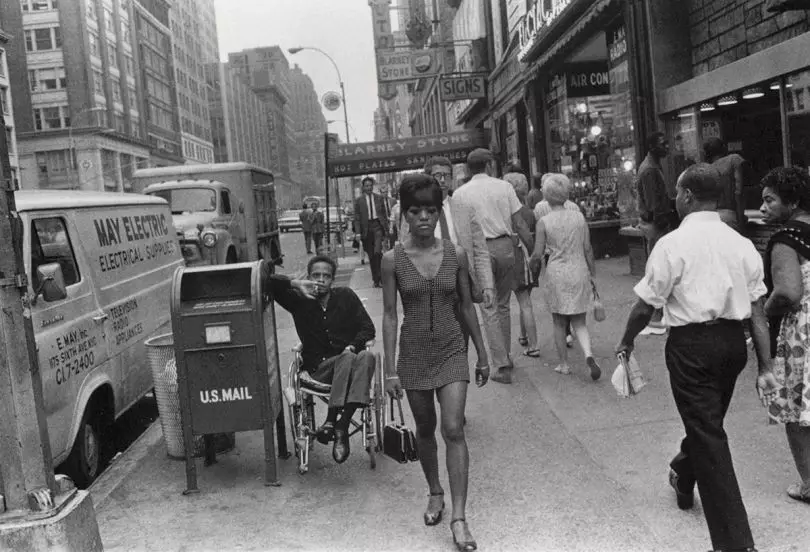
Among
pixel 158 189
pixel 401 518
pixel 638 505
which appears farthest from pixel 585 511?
pixel 158 189

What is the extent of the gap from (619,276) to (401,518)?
9.60 meters

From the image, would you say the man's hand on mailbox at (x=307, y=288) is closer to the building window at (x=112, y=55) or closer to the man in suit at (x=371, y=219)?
the man in suit at (x=371, y=219)

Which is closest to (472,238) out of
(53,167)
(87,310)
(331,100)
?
(87,310)

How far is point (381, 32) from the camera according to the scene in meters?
46.3

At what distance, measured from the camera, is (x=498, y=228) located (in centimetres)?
752

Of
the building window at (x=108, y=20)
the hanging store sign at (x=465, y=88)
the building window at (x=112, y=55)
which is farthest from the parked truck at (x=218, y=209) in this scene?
the building window at (x=108, y=20)

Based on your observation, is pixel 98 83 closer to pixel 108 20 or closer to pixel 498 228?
pixel 108 20

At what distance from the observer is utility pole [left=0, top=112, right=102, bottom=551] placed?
409 cm

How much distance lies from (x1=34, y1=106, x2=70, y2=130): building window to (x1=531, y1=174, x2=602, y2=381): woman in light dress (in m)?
74.6

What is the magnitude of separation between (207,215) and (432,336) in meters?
13.3

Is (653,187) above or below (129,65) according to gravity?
below

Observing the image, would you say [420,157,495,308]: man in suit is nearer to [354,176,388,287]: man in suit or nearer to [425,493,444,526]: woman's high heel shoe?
[425,493,444,526]: woman's high heel shoe

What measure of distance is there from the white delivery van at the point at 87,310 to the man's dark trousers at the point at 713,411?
337cm

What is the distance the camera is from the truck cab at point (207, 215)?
50.3 feet
